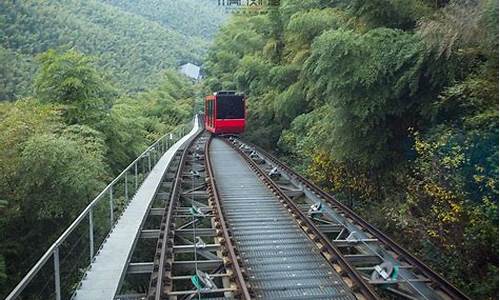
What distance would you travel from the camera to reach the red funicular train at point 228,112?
26312 mm

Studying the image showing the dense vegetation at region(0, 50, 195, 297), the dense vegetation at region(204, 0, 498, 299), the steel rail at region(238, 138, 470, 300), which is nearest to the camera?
the steel rail at region(238, 138, 470, 300)

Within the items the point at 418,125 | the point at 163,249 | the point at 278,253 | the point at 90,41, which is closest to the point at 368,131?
the point at 418,125

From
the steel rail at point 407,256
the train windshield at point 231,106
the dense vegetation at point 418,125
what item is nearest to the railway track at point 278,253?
the steel rail at point 407,256

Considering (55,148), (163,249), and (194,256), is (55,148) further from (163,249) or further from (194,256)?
(163,249)

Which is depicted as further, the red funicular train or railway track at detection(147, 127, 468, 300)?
the red funicular train

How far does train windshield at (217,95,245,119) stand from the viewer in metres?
26.3

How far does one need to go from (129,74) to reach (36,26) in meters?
17.3

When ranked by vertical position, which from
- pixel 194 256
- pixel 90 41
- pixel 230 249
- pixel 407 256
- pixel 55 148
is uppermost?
pixel 90 41

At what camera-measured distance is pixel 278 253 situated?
7.93m

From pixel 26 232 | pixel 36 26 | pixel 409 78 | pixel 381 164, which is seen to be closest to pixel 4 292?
pixel 26 232

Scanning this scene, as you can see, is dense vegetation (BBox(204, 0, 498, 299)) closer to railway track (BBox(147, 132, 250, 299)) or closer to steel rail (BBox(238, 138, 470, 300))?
steel rail (BBox(238, 138, 470, 300))

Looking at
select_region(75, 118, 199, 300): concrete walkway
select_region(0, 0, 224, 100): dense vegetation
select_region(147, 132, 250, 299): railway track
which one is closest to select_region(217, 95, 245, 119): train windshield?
select_region(147, 132, 250, 299): railway track

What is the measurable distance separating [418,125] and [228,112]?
17640 millimetres

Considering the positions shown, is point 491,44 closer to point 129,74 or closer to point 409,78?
point 409,78
